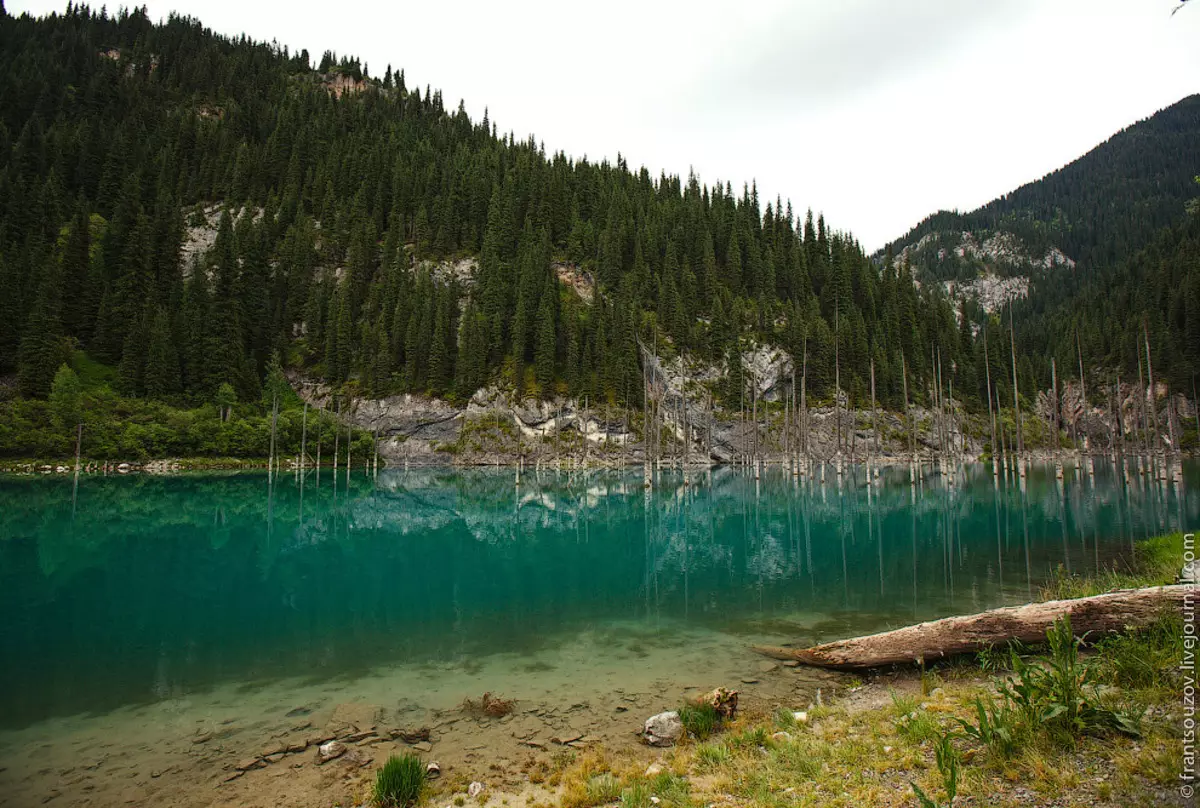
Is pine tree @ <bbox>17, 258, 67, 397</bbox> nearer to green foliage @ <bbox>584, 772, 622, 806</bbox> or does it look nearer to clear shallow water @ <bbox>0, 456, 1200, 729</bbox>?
clear shallow water @ <bbox>0, 456, 1200, 729</bbox>

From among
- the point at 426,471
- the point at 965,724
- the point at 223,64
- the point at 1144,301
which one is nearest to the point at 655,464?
the point at 426,471

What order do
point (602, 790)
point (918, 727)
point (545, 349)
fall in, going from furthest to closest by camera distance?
point (545, 349) < point (918, 727) < point (602, 790)

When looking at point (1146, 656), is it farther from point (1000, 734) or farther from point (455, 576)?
point (455, 576)

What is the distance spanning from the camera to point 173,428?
239ft

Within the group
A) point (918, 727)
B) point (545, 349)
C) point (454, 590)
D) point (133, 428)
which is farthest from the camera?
point (545, 349)

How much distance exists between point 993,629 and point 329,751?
11.1m

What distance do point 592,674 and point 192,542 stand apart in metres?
25.3

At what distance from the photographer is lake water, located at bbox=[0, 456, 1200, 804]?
11555mm

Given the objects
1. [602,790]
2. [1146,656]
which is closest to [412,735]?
[602,790]

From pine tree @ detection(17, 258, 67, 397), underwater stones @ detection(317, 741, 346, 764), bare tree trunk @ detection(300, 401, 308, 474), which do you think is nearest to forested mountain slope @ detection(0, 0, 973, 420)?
pine tree @ detection(17, 258, 67, 397)

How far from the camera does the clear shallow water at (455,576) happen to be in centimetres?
1312

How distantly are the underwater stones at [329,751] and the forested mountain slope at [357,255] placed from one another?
89.1 meters

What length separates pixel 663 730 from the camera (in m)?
8.95

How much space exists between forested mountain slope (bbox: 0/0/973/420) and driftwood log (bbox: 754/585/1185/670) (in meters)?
87.2
